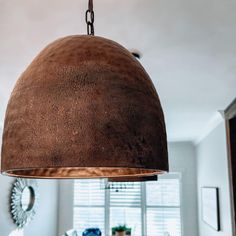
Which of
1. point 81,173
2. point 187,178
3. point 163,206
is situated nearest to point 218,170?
point 187,178

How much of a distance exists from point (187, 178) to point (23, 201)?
129 inches

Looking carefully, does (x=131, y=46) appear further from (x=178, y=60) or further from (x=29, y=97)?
(x=29, y=97)

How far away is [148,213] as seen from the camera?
6.79 meters

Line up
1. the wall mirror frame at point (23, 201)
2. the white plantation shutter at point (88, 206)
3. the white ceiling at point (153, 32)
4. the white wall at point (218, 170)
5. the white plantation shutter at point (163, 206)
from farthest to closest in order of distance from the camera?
the white plantation shutter at point (88, 206) < the white plantation shutter at point (163, 206) < the wall mirror frame at point (23, 201) < the white wall at point (218, 170) < the white ceiling at point (153, 32)

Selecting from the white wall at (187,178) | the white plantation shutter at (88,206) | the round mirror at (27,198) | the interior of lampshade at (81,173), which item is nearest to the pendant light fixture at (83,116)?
the interior of lampshade at (81,173)

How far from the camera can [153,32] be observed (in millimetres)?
2002

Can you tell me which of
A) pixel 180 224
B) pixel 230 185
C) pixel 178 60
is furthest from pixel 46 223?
pixel 178 60

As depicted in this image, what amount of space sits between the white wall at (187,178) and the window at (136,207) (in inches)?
5.2

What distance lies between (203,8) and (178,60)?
2.43 feet

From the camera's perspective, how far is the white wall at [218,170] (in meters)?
3.89

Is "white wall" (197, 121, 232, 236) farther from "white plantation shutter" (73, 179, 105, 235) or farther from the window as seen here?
"white plantation shutter" (73, 179, 105, 235)

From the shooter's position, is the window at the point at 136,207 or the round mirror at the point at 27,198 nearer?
the round mirror at the point at 27,198

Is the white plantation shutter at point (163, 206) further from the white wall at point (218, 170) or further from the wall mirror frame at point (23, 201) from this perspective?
the wall mirror frame at point (23, 201)

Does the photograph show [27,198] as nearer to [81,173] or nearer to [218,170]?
[218,170]
